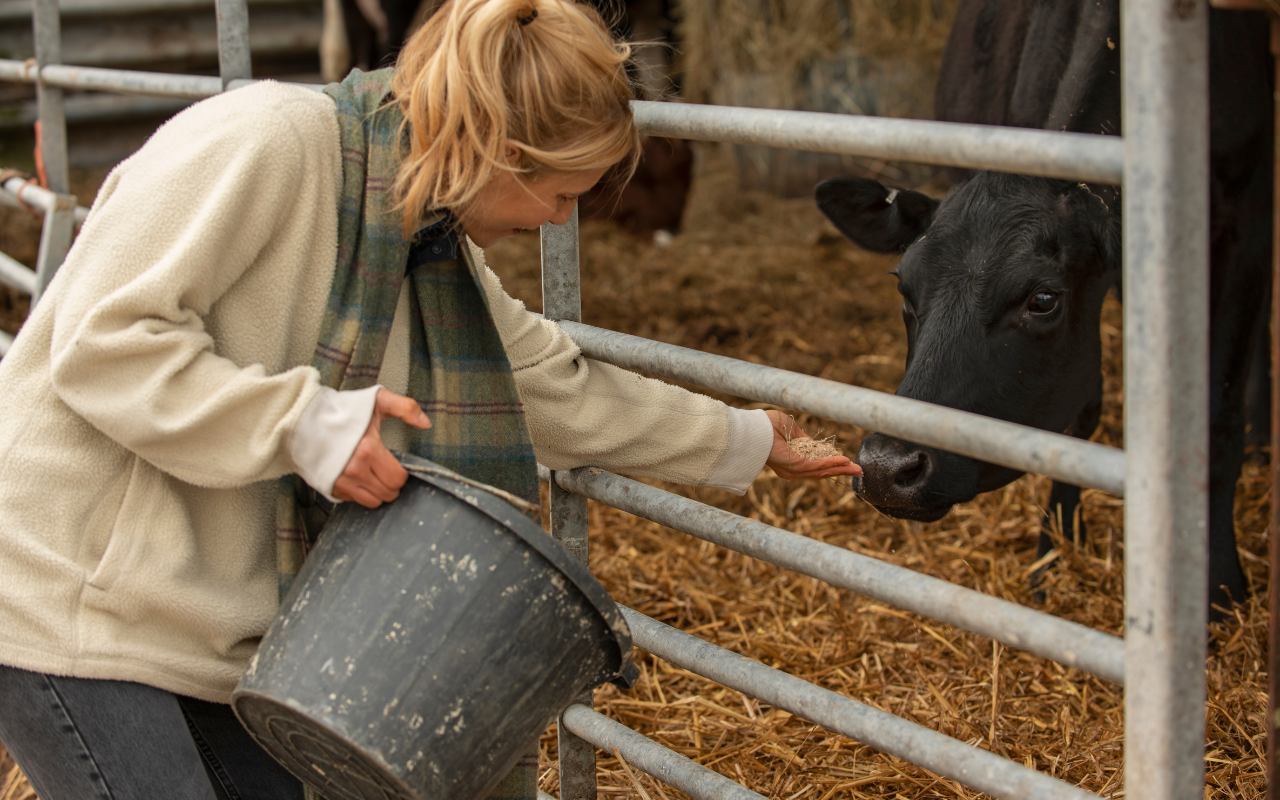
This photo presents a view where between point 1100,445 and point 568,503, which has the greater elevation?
point 1100,445

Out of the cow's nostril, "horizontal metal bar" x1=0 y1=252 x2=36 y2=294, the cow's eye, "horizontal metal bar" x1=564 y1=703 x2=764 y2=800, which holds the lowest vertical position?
"horizontal metal bar" x1=564 y1=703 x2=764 y2=800

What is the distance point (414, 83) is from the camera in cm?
131

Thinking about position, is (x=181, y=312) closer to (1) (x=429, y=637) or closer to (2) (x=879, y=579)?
(1) (x=429, y=637)

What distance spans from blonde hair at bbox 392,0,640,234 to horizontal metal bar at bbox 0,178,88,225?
188cm

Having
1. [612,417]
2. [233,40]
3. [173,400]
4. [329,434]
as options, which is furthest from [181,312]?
[233,40]

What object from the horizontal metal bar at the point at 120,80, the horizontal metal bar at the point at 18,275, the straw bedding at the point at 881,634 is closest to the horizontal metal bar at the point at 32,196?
the horizontal metal bar at the point at 18,275

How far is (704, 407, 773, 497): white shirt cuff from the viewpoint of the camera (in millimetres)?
1660

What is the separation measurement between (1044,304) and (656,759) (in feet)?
3.86

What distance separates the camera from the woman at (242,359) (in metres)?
1.24

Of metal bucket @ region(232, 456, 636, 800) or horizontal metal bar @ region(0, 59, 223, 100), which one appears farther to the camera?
horizontal metal bar @ region(0, 59, 223, 100)

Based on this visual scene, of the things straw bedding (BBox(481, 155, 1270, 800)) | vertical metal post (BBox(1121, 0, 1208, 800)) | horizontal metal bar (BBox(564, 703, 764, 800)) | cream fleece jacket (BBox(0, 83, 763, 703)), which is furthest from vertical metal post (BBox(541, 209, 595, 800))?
vertical metal post (BBox(1121, 0, 1208, 800))

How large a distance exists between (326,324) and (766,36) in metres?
6.04

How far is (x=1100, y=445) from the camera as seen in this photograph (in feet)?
3.69

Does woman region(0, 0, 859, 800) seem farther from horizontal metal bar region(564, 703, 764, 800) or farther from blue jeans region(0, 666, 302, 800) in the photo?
horizontal metal bar region(564, 703, 764, 800)
